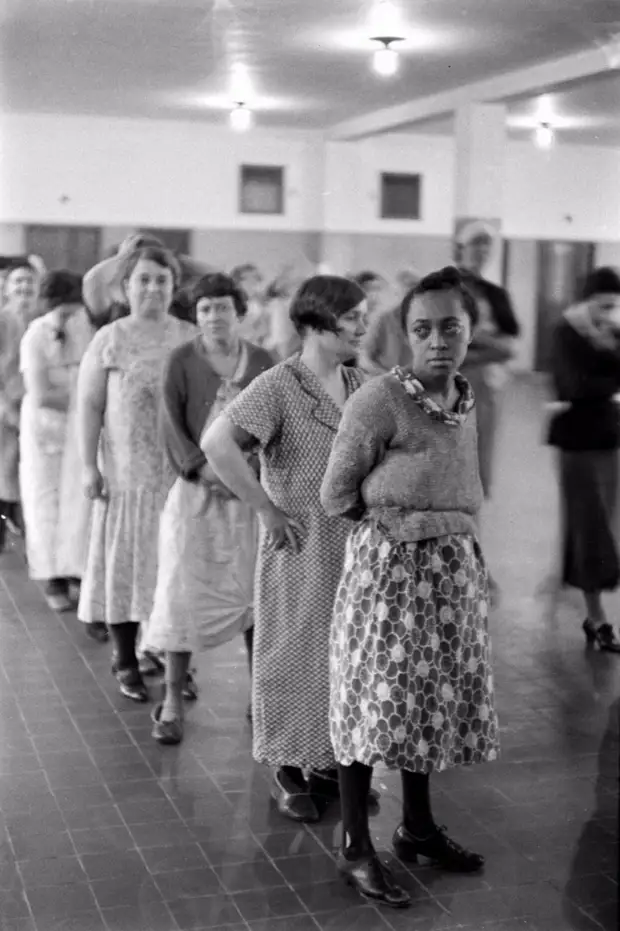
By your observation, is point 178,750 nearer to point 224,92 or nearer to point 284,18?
point 284,18

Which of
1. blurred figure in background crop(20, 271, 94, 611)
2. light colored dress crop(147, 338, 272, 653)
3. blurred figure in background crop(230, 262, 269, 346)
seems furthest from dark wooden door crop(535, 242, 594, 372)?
light colored dress crop(147, 338, 272, 653)

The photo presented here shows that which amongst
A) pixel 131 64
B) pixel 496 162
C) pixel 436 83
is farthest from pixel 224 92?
pixel 496 162

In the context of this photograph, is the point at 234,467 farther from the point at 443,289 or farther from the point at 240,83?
the point at 240,83

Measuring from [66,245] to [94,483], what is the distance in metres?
9.21

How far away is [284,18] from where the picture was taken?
7828mm

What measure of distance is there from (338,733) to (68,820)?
95 centimetres

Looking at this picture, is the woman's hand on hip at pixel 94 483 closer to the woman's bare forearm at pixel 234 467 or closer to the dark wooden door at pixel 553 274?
the woman's bare forearm at pixel 234 467

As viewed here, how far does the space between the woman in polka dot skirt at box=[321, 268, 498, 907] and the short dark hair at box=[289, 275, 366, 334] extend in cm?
32

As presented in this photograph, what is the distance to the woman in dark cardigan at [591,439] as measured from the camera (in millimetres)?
5484

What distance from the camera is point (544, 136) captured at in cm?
1476

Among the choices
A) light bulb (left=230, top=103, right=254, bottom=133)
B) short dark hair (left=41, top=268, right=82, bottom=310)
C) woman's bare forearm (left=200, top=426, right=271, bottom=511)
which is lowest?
woman's bare forearm (left=200, top=426, right=271, bottom=511)

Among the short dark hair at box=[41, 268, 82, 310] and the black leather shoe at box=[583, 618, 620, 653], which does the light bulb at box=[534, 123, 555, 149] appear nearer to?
the short dark hair at box=[41, 268, 82, 310]

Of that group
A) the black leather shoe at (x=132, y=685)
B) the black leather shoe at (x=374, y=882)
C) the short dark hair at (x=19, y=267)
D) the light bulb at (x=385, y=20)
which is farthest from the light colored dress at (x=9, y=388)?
the black leather shoe at (x=374, y=882)

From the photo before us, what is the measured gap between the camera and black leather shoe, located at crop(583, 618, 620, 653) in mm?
5656
